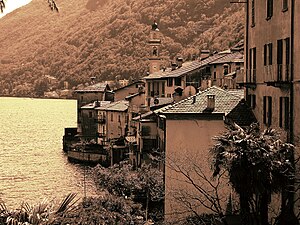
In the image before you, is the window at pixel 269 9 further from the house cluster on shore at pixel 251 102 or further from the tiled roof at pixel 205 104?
the tiled roof at pixel 205 104

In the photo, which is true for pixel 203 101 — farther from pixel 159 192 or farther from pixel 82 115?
pixel 82 115

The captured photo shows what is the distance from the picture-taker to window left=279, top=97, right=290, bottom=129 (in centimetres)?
2603

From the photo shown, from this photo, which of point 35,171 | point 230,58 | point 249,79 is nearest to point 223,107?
point 249,79

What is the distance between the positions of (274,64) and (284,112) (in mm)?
2357

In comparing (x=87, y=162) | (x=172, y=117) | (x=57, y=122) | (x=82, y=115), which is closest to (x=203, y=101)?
(x=172, y=117)

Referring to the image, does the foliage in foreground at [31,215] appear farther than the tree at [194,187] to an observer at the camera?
No

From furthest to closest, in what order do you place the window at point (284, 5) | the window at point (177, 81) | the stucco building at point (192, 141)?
the window at point (177, 81), the stucco building at point (192, 141), the window at point (284, 5)

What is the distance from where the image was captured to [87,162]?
3204 inches

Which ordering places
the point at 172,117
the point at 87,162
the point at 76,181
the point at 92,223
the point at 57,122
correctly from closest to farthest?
the point at 92,223
the point at 172,117
the point at 76,181
the point at 87,162
the point at 57,122

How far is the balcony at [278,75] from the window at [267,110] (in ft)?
3.22

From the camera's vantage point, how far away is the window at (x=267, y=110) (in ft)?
94.5

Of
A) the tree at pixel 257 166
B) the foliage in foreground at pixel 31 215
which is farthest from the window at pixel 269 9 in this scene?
the foliage in foreground at pixel 31 215

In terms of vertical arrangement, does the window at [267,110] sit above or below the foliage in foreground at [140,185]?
above

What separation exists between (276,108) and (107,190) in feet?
75.9
